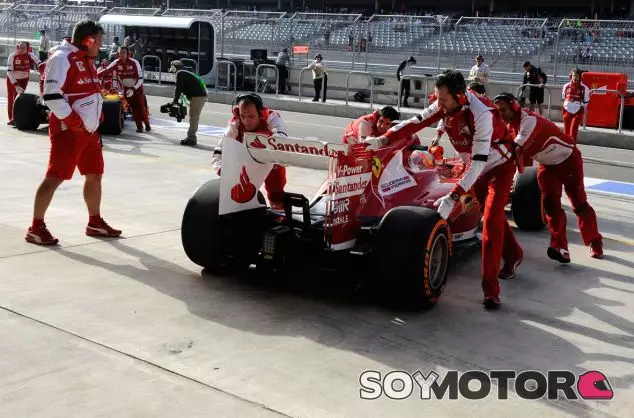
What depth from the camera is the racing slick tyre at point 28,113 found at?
1561cm

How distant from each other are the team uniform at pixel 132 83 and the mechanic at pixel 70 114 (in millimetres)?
9049

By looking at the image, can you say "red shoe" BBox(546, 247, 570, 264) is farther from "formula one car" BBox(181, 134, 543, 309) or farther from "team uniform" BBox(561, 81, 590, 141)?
"team uniform" BBox(561, 81, 590, 141)

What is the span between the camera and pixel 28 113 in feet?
51.3

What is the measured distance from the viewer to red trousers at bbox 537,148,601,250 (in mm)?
7781

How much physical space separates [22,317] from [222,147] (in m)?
1.93

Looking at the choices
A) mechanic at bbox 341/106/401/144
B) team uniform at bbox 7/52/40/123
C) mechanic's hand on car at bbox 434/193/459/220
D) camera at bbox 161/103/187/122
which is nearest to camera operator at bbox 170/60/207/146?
camera at bbox 161/103/187/122

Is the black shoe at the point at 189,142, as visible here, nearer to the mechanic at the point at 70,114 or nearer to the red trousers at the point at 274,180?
the mechanic at the point at 70,114

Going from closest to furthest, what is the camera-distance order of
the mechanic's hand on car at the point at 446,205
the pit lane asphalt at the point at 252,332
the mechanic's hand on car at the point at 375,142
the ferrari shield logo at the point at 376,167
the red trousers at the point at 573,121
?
the pit lane asphalt at the point at 252,332
the mechanic's hand on car at the point at 446,205
the mechanic's hand on car at the point at 375,142
the ferrari shield logo at the point at 376,167
the red trousers at the point at 573,121

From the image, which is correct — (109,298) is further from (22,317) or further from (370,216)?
(370,216)

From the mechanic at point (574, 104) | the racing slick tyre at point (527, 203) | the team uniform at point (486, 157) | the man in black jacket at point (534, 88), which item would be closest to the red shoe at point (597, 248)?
the racing slick tyre at point (527, 203)

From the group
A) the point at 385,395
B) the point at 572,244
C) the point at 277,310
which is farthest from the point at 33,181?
the point at 385,395

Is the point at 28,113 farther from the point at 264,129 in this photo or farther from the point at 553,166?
the point at 553,166


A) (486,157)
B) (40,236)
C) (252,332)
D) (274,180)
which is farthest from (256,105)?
(40,236)

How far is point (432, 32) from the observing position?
25.9 meters
